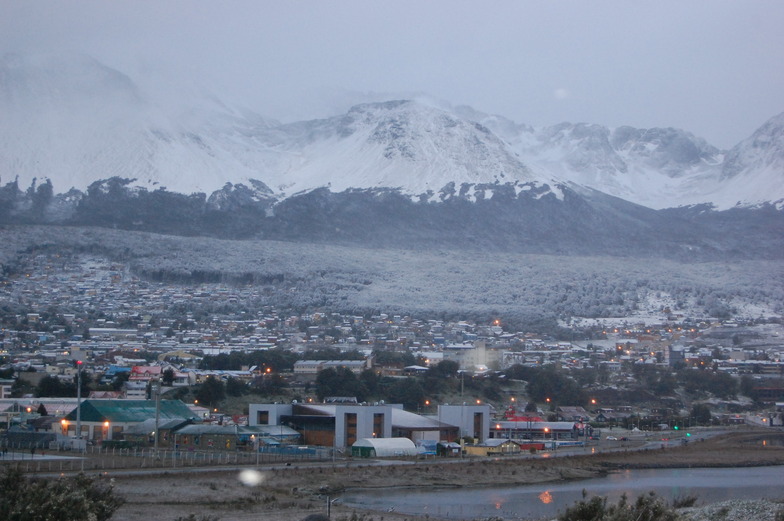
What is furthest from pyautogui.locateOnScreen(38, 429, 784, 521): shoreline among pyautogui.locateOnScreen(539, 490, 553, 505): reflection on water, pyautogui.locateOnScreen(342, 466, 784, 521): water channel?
pyautogui.locateOnScreen(539, 490, 553, 505): reflection on water

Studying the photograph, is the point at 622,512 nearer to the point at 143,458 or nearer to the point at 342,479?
the point at 342,479

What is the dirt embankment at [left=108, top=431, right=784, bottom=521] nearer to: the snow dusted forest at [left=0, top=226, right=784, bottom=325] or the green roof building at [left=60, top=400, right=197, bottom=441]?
the green roof building at [left=60, top=400, right=197, bottom=441]

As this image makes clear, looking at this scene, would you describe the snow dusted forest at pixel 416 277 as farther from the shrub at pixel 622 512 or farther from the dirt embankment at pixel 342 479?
the shrub at pixel 622 512

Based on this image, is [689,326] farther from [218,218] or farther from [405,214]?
[218,218]

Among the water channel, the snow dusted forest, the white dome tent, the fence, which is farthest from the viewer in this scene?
the snow dusted forest

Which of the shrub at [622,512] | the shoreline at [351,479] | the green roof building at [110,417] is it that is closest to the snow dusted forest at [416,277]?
the shoreline at [351,479]

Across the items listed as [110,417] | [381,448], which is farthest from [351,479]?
[110,417]

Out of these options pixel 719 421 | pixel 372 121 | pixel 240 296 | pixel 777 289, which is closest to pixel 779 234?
pixel 777 289
